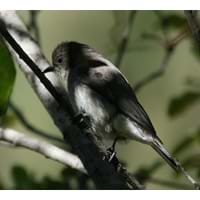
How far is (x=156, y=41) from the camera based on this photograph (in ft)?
5.59

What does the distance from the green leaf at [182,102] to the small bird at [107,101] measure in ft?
0.27

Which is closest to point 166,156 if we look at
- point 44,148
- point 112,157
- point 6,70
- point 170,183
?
point 170,183

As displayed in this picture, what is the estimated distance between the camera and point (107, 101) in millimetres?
1728

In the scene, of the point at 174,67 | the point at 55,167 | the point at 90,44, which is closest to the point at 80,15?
the point at 90,44

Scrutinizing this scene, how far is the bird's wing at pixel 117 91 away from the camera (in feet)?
5.40

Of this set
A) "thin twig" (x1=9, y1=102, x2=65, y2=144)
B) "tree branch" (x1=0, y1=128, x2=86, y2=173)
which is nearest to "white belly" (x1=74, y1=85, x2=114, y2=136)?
"thin twig" (x1=9, y1=102, x2=65, y2=144)

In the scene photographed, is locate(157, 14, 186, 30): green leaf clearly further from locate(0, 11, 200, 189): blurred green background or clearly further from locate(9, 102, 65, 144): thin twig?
locate(9, 102, 65, 144): thin twig

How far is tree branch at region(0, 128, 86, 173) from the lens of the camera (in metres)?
1.46

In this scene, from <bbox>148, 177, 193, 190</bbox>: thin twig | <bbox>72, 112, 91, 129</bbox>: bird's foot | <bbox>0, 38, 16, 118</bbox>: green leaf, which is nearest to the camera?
<bbox>0, 38, 16, 118</bbox>: green leaf

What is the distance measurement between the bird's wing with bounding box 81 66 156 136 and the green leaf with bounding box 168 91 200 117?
0.27 feet

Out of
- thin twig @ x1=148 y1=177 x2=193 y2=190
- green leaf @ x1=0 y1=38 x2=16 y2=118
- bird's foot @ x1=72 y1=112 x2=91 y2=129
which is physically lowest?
thin twig @ x1=148 y1=177 x2=193 y2=190

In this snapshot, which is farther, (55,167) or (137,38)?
(55,167)
